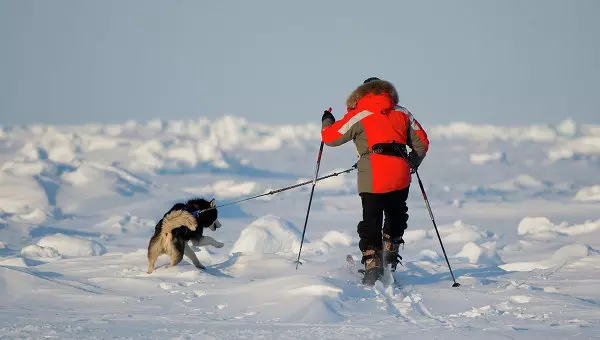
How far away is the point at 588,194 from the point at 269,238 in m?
43.1

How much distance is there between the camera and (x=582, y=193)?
5422 cm

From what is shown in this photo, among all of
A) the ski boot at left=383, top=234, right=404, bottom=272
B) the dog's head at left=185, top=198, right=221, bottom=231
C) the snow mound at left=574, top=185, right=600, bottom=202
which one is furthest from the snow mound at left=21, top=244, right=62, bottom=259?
the snow mound at left=574, top=185, right=600, bottom=202

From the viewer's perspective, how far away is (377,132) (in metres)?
6.02

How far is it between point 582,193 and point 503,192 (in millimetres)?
6192

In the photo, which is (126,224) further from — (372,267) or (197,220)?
(372,267)

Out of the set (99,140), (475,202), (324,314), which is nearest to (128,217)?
(475,202)

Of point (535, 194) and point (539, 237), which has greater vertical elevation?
point (535, 194)

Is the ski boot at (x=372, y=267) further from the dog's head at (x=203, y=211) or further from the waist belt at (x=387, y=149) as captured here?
the dog's head at (x=203, y=211)

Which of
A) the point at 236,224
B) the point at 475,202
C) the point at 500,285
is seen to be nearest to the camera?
the point at 500,285

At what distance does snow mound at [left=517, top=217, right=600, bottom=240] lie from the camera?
31.3 metres

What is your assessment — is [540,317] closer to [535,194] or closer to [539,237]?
[539,237]

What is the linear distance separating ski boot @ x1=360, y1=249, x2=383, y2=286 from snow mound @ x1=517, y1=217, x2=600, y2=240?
85.8 feet

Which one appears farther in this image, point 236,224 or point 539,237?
point 236,224

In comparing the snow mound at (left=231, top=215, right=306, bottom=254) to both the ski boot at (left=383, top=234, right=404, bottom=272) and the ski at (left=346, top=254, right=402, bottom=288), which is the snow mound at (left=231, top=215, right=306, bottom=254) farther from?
the ski boot at (left=383, top=234, right=404, bottom=272)
